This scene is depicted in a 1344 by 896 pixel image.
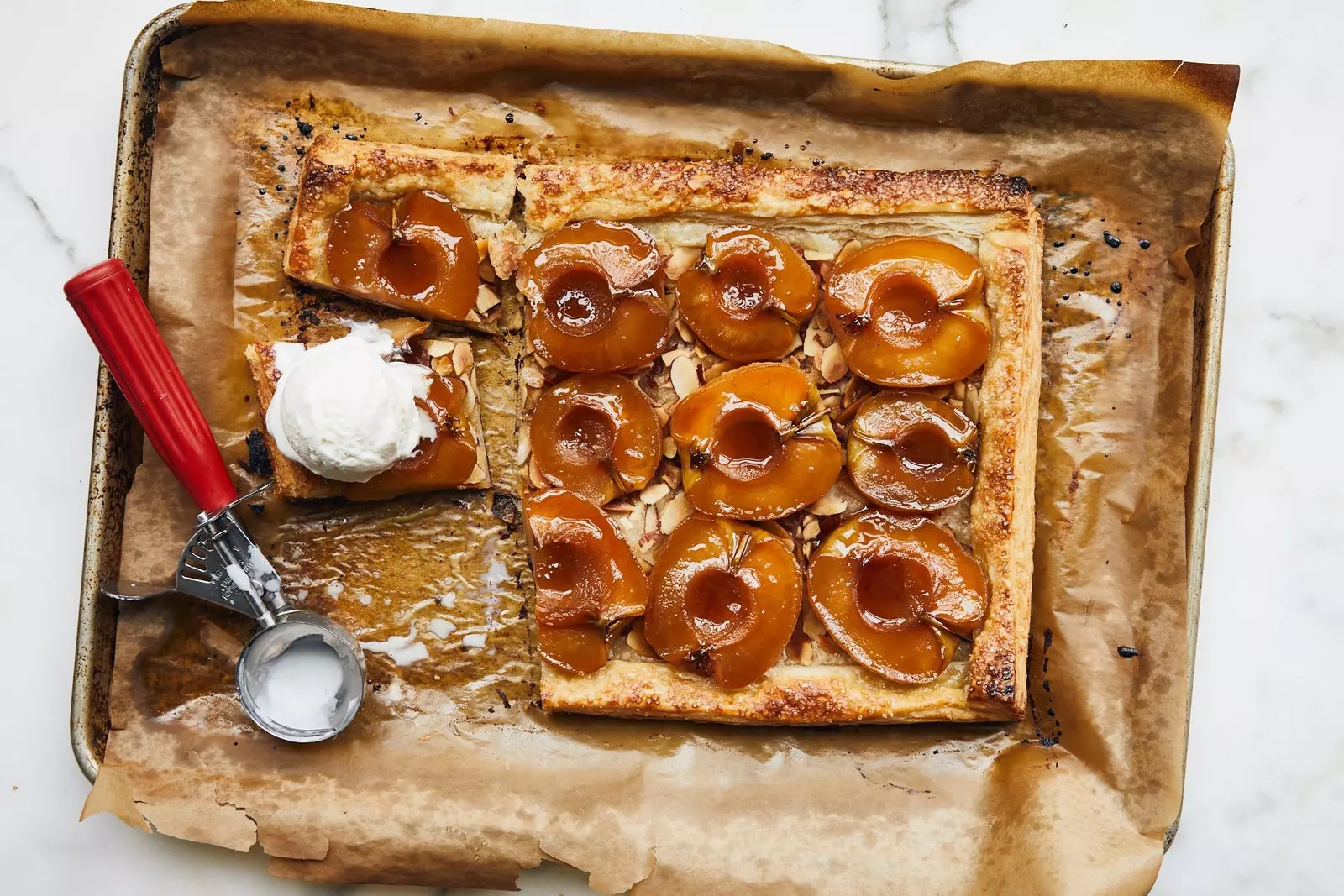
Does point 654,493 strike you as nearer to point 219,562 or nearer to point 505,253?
point 505,253

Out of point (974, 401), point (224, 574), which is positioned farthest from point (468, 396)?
point (974, 401)

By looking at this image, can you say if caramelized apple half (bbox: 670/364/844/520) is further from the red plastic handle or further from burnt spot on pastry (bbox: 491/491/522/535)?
the red plastic handle

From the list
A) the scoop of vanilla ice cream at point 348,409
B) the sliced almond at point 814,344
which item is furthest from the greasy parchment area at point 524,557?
the sliced almond at point 814,344

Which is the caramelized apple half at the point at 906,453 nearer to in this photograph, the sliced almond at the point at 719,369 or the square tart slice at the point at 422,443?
the sliced almond at the point at 719,369

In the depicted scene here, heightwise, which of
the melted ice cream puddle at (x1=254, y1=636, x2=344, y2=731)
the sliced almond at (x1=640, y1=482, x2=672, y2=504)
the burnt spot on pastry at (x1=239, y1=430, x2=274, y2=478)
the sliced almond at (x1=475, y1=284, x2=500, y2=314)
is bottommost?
the melted ice cream puddle at (x1=254, y1=636, x2=344, y2=731)

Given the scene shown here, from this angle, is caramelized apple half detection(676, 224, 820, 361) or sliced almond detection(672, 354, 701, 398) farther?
sliced almond detection(672, 354, 701, 398)

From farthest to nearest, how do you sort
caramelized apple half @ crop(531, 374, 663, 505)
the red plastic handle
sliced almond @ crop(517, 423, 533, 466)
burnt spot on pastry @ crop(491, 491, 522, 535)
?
burnt spot on pastry @ crop(491, 491, 522, 535), sliced almond @ crop(517, 423, 533, 466), caramelized apple half @ crop(531, 374, 663, 505), the red plastic handle

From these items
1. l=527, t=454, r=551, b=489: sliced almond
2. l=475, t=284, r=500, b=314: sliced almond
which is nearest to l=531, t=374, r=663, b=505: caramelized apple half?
l=527, t=454, r=551, b=489: sliced almond
